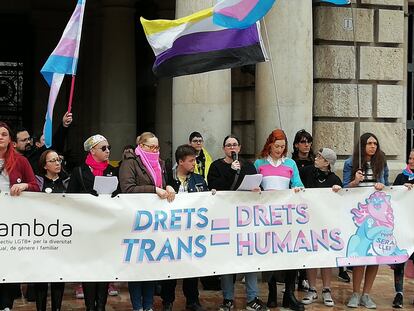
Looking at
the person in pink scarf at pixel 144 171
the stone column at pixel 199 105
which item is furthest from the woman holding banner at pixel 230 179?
the stone column at pixel 199 105

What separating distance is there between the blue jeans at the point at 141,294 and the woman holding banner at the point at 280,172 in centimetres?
147

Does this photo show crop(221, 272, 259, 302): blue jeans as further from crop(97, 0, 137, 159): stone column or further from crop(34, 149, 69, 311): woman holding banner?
crop(97, 0, 137, 159): stone column

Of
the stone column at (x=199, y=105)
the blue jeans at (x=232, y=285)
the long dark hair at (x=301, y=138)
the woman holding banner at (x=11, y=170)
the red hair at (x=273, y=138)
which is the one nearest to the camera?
the woman holding banner at (x=11, y=170)

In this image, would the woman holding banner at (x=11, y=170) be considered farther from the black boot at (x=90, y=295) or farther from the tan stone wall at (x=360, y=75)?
the tan stone wall at (x=360, y=75)

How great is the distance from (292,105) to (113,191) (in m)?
4.13

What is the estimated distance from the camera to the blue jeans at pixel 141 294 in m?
8.11

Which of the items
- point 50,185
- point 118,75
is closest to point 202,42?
point 50,185

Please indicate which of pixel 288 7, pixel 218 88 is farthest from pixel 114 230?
pixel 288 7

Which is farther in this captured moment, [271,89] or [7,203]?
[271,89]

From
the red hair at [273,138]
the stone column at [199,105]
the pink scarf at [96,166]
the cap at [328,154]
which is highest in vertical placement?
the stone column at [199,105]

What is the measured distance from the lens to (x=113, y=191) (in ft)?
25.8

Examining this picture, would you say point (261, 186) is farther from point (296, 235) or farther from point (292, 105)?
point (292, 105)

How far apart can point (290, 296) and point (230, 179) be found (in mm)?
1498

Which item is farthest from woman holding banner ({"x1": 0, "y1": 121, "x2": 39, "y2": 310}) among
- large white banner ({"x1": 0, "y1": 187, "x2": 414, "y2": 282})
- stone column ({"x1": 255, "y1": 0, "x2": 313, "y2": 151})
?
stone column ({"x1": 255, "y1": 0, "x2": 313, "y2": 151})
